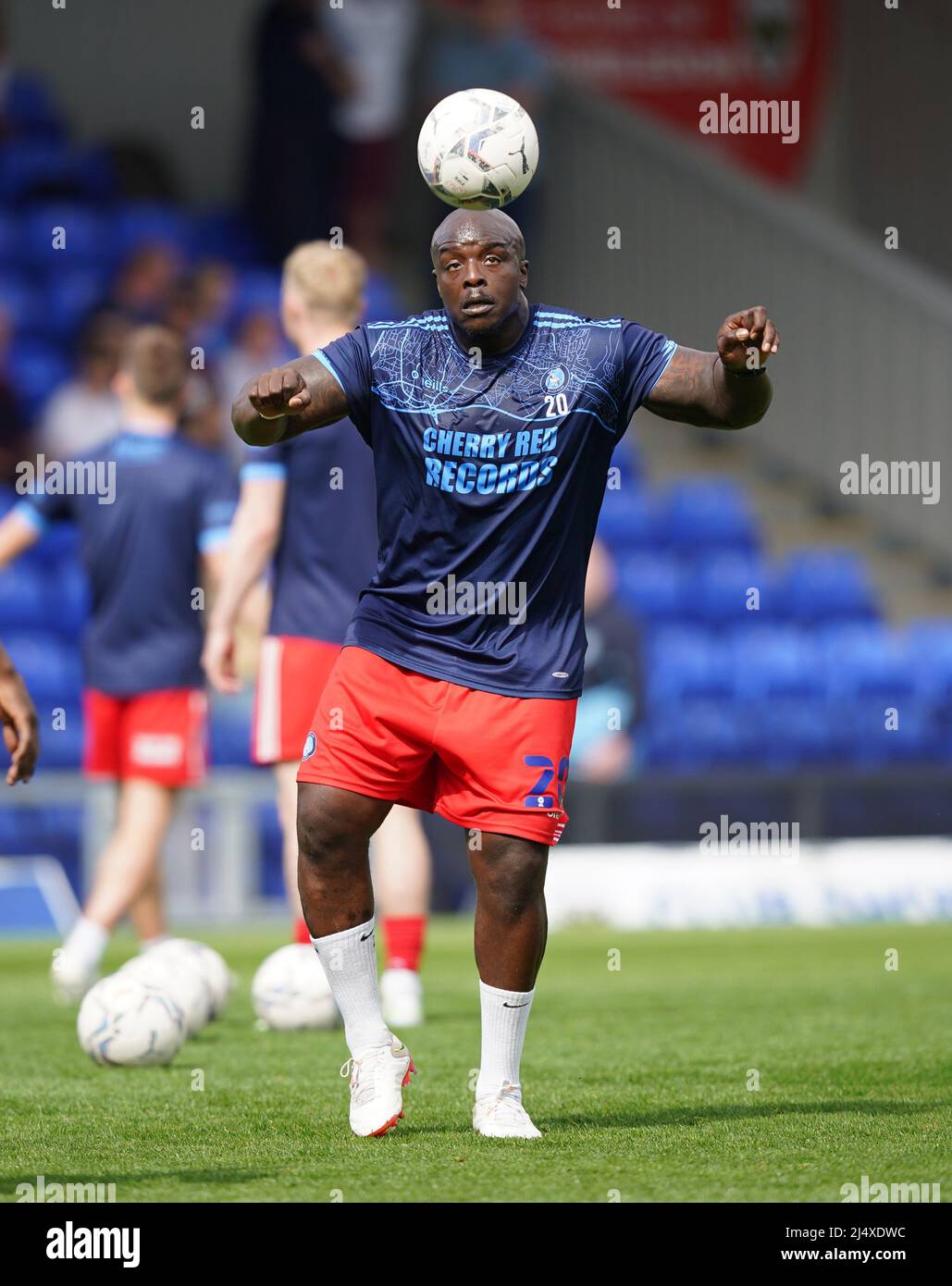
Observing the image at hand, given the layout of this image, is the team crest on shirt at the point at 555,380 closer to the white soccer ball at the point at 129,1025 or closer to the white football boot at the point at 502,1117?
the white football boot at the point at 502,1117

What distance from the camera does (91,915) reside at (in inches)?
348

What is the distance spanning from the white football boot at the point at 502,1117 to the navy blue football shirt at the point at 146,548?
4.34 metres

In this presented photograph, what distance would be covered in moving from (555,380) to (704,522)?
45.4 ft

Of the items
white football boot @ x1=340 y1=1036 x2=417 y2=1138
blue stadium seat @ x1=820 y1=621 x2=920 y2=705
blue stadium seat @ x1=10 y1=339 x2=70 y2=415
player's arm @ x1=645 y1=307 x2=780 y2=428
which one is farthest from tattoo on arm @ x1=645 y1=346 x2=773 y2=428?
blue stadium seat @ x1=820 y1=621 x2=920 y2=705

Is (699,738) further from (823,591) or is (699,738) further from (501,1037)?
(501,1037)

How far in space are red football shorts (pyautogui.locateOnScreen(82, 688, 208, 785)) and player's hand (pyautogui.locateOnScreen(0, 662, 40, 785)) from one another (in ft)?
11.0

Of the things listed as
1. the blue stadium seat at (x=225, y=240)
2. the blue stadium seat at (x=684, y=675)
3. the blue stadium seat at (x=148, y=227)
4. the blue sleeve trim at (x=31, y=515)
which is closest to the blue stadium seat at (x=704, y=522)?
the blue stadium seat at (x=684, y=675)

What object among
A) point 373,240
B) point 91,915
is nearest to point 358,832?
point 91,915

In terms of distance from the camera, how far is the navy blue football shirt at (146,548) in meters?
9.41

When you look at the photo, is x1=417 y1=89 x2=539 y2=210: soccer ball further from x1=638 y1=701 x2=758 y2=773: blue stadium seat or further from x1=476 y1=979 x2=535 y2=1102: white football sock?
x1=638 y1=701 x2=758 y2=773: blue stadium seat

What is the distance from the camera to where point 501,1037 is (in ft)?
17.7

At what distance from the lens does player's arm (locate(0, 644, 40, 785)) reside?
18.8 feet
